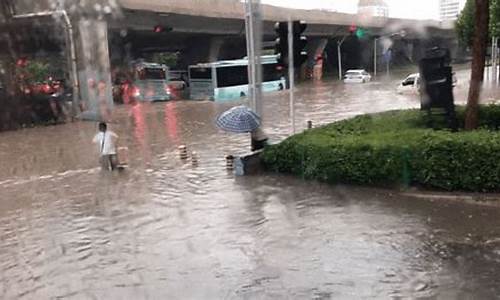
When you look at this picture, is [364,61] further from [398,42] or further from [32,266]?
[32,266]

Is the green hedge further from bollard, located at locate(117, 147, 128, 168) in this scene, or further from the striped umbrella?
bollard, located at locate(117, 147, 128, 168)

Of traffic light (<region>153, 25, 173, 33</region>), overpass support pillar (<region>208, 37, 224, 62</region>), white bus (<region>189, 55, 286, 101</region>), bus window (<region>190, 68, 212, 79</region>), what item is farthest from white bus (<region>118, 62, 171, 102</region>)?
overpass support pillar (<region>208, 37, 224, 62</region>)

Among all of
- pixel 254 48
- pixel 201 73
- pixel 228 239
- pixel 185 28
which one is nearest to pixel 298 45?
pixel 254 48

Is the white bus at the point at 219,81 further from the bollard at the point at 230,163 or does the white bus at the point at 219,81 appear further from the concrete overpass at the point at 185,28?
the bollard at the point at 230,163

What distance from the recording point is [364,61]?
2960 inches

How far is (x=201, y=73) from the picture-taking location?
42000 millimetres

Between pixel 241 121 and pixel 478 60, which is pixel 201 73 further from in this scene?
pixel 478 60

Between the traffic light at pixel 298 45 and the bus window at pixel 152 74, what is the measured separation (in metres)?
30.6

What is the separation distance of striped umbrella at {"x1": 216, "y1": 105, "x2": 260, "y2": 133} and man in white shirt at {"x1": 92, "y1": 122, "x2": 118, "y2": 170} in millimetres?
3078

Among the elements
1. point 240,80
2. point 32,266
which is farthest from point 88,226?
point 240,80

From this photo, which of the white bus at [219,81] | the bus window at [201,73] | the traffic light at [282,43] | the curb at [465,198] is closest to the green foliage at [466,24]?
the white bus at [219,81]

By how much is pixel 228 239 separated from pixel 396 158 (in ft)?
12.3

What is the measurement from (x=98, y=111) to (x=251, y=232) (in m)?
24.1

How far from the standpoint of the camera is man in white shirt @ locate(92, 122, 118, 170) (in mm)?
14891
